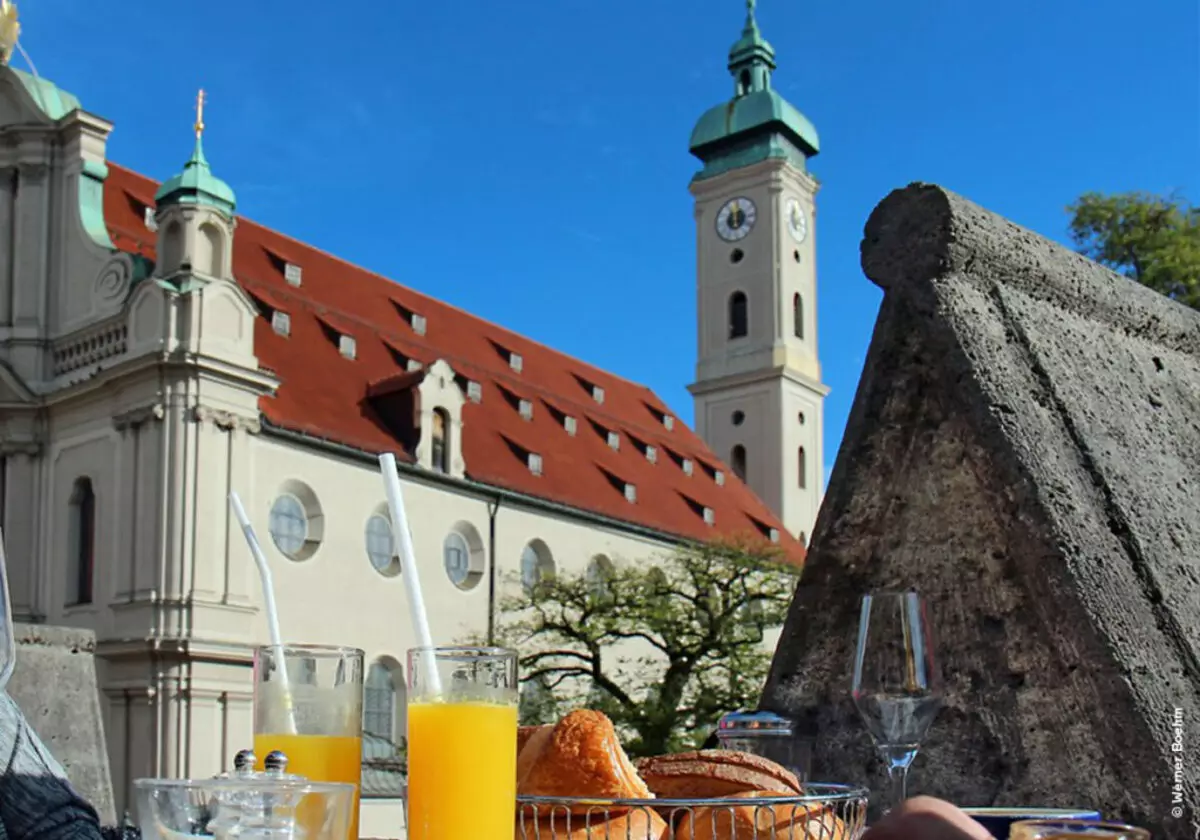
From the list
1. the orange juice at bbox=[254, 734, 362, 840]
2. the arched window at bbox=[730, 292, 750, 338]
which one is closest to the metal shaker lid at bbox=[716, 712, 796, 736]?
the orange juice at bbox=[254, 734, 362, 840]

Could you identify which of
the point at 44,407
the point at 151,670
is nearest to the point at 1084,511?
the point at 151,670

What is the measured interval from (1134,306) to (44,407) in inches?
1035

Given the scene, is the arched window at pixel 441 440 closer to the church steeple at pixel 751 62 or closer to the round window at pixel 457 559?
the round window at pixel 457 559

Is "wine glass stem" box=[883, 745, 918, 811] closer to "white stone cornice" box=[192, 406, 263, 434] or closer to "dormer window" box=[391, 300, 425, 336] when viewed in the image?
"white stone cornice" box=[192, 406, 263, 434]

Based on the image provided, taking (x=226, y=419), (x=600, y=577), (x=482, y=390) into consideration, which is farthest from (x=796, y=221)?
(x=226, y=419)

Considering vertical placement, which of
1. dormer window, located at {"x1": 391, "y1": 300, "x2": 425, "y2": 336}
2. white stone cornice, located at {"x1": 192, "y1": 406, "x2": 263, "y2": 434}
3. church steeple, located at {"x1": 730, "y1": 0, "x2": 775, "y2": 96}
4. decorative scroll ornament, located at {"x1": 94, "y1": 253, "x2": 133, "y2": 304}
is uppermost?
church steeple, located at {"x1": 730, "y1": 0, "x2": 775, "y2": 96}

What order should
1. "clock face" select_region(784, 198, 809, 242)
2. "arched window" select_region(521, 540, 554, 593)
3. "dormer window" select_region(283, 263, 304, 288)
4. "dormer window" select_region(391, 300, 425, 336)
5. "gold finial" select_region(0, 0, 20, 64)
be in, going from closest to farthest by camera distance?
"gold finial" select_region(0, 0, 20, 64) < "arched window" select_region(521, 540, 554, 593) < "dormer window" select_region(283, 263, 304, 288) < "dormer window" select_region(391, 300, 425, 336) < "clock face" select_region(784, 198, 809, 242)

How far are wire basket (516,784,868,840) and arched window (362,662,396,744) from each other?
25.0 metres

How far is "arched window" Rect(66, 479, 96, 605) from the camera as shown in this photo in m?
25.8

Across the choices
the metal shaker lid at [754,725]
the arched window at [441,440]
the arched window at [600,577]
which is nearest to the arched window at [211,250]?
the arched window at [441,440]

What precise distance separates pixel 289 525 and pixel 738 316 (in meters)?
24.2

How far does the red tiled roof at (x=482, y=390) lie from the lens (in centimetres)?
2883

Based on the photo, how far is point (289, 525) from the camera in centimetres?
2627

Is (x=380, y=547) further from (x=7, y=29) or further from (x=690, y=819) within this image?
(x=690, y=819)
